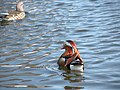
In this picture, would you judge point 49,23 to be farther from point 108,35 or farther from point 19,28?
point 108,35

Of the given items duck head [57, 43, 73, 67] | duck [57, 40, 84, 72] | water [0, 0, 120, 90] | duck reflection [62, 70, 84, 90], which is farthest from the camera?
duck head [57, 43, 73, 67]

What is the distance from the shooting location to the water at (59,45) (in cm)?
971

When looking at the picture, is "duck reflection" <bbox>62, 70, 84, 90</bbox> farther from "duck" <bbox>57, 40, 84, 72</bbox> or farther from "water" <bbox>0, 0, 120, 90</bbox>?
"duck" <bbox>57, 40, 84, 72</bbox>

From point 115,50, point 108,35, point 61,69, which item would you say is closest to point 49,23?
point 108,35

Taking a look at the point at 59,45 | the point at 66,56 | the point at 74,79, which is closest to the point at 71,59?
the point at 66,56

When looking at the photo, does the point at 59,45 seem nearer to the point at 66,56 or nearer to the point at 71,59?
the point at 66,56

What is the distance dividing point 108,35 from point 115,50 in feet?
7.56

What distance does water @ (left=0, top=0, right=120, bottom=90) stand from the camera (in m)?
9.71

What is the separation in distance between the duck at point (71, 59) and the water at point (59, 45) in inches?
7.1

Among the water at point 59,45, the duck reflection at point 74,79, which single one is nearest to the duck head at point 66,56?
the water at point 59,45

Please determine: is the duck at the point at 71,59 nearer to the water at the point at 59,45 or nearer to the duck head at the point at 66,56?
the duck head at the point at 66,56

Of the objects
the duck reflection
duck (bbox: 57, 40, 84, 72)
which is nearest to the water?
the duck reflection

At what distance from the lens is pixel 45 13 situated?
19.8 metres

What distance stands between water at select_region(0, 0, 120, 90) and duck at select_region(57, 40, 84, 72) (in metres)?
0.18
